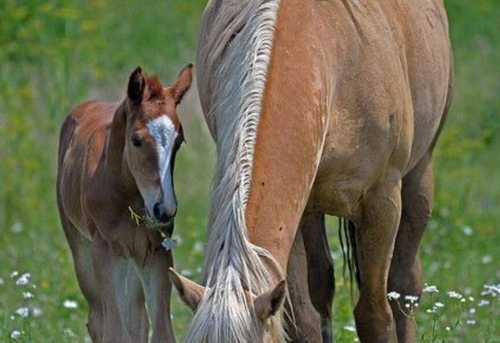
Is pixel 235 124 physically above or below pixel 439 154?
above

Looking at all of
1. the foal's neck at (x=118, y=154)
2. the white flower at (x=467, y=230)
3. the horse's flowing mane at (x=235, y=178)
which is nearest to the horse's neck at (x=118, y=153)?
the foal's neck at (x=118, y=154)

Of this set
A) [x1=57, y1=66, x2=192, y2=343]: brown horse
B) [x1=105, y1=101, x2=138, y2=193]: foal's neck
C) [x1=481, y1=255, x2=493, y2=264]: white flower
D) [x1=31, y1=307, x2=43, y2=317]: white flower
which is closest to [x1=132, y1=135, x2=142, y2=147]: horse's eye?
[x1=57, y1=66, x2=192, y2=343]: brown horse

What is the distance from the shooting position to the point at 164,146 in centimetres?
542

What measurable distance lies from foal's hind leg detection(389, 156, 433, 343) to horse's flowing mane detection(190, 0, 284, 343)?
4.63 ft

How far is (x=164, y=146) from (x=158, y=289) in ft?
2.52

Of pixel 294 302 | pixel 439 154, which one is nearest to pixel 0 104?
pixel 439 154

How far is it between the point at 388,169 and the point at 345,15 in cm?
59

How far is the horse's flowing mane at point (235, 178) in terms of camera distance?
426 centimetres

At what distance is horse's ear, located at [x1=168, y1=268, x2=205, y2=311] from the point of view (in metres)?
4.34

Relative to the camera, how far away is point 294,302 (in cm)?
572

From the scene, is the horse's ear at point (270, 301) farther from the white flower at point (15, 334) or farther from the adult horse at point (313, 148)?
the white flower at point (15, 334)

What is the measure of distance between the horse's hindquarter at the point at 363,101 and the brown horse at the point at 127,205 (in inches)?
22.6

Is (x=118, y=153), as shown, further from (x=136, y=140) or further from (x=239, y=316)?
(x=239, y=316)

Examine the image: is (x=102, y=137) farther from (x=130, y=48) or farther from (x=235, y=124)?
(x=130, y=48)
